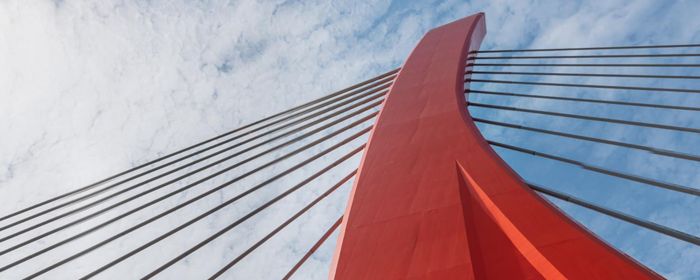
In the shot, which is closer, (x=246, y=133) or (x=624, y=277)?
(x=624, y=277)

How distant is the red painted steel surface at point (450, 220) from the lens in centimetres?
331

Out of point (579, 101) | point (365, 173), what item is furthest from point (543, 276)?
point (579, 101)

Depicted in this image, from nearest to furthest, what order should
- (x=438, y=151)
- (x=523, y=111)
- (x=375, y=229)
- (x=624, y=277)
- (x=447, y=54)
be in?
(x=624, y=277) < (x=375, y=229) < (x=438, y=151) < (x=523, y=111) < (x=447, y=54)

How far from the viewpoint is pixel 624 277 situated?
9.78ft

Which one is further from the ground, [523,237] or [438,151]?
[438,151]

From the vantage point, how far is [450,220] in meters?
3.88

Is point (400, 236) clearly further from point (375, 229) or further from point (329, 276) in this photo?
point (329, 276)

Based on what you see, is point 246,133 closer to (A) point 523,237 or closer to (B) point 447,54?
(B) point 447,54

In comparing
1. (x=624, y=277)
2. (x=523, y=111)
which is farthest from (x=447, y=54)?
(x=624, y=277)

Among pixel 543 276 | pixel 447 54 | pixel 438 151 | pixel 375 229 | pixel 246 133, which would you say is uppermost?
pixel 447 54

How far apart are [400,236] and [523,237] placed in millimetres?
1010

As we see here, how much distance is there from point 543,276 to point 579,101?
11.0 ft

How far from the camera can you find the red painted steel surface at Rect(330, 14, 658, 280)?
130 inches

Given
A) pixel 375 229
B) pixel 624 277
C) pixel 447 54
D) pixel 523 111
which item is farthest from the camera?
pixel 447 54
